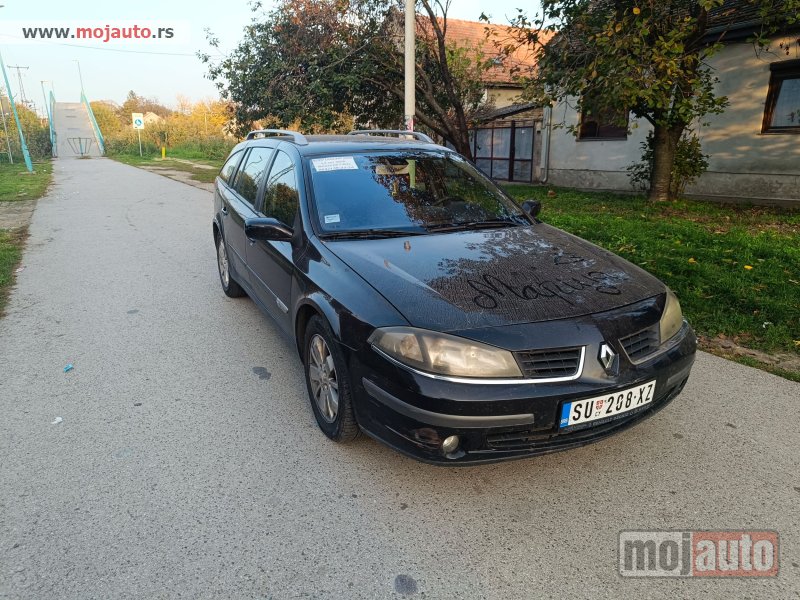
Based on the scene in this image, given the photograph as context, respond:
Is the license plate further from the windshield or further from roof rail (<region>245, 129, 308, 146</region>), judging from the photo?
roof rail (<region>245, 129, 308, 146</region>)

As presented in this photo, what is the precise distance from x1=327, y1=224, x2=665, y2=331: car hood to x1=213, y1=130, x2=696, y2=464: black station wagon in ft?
0.03

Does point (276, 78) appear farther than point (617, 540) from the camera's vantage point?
Yes

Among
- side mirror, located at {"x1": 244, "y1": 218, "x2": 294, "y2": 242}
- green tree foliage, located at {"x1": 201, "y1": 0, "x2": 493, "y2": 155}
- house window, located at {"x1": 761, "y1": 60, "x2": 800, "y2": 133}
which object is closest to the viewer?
side mirror, located at {"x1": 244, "y1": 218, "x2": 294, "y2": 242}

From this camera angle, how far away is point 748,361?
4.27m

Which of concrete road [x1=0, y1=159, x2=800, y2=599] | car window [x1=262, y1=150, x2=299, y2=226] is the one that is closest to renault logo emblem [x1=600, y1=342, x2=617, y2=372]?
concrete road [x1=0, y1=159, x2=800, y2=599]

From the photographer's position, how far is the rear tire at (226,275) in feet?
19.0

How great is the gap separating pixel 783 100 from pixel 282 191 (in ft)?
41.4

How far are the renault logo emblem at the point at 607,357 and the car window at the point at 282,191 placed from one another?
6.86 feet

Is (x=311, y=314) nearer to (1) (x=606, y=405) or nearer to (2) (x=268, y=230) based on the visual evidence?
(2) (x=268, y=230)

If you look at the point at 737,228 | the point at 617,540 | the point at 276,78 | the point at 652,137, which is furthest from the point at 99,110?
the point at 617,540

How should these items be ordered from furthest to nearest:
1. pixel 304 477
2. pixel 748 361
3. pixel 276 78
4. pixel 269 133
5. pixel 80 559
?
1. pixel 276 78
2. pixel 269 133
3. pixel 748 361
4. pixel 304 477
5. pixel 80 559

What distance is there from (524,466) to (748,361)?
7.76ft

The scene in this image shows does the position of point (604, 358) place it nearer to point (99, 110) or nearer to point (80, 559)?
point (80, 559)

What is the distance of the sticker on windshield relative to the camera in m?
3.88
